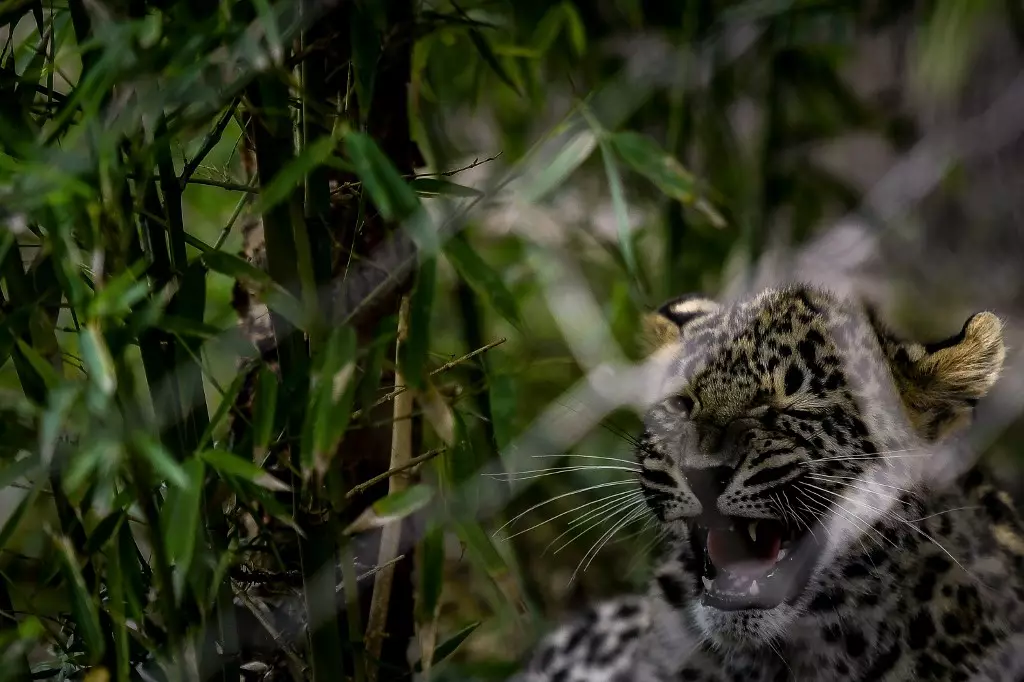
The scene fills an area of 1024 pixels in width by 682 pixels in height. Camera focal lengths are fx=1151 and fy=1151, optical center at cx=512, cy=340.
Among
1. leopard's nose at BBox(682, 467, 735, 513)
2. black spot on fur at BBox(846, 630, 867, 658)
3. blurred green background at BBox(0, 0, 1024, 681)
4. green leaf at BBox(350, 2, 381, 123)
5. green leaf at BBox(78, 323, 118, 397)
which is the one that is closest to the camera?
green leaf at BBox(78, 323, 118, 397)

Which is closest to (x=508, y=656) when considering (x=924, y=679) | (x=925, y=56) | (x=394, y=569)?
(x=394, y=569)

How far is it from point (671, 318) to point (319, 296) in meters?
0.74

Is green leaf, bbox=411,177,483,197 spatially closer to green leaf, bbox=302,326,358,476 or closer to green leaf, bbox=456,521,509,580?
green leaf, bbox=302,326,358,476

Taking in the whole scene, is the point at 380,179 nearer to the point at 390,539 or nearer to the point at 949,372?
the point at 390,539

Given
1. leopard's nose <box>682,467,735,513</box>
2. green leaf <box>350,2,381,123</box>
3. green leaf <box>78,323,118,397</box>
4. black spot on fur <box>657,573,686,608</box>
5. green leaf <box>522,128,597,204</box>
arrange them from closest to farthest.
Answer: green leaf <box>78,323,118,397</box>
green leaf <box>350,2,381,123</box>
green leaf <box>522,128,597,204</box>
leopard's nose <box>682,467,735,513</box>
black spot on fur <box>657,573,686,608</box>

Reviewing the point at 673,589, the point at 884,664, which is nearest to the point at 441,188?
the point at 673,589

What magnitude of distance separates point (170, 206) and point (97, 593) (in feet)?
1.41

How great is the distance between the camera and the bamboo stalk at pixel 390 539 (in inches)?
58.5

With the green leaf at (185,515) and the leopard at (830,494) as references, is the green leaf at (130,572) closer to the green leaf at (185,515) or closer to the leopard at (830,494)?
the green leaf at (185,515)

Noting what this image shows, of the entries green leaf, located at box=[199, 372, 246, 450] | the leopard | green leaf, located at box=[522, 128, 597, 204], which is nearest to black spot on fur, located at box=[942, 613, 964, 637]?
the leopard

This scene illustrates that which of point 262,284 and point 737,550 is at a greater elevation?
point 262,284

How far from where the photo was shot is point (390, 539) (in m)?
1.54

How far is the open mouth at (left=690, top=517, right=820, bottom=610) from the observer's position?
161cm

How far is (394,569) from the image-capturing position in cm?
163
